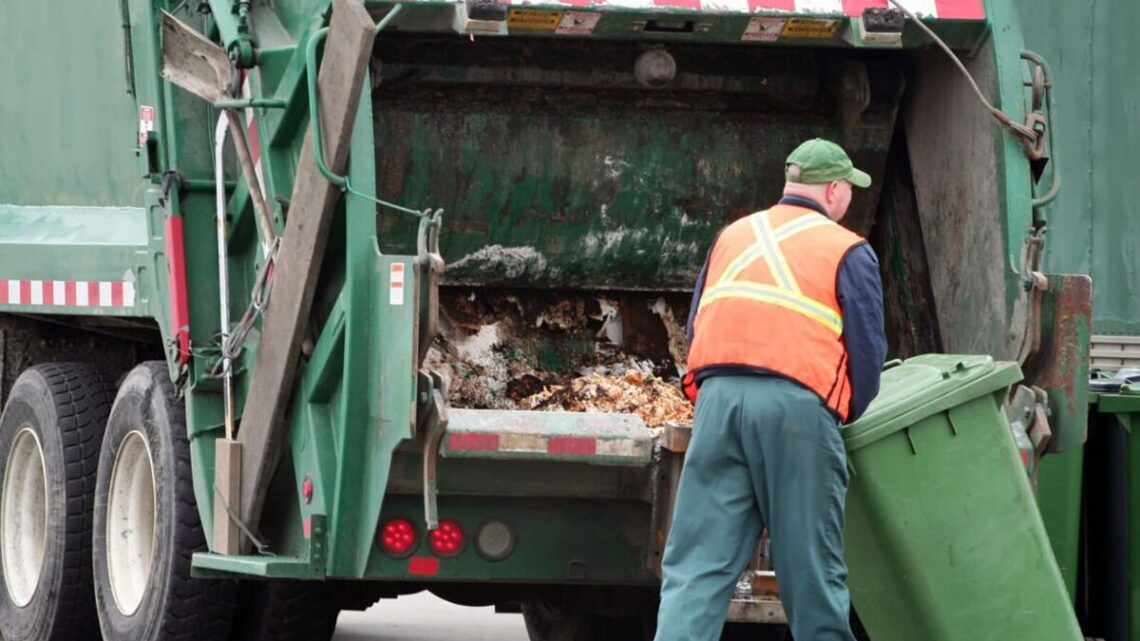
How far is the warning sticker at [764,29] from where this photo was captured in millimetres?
5801

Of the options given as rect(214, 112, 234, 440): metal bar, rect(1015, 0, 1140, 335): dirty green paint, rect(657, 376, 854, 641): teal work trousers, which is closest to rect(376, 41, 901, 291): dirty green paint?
rect(214, 112, 234, 440): metal bar

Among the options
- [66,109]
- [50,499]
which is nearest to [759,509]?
[50,499]

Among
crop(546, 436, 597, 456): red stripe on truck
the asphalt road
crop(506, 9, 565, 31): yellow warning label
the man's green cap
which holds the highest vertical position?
crop(506, 9, 565, 31): yellow warning label

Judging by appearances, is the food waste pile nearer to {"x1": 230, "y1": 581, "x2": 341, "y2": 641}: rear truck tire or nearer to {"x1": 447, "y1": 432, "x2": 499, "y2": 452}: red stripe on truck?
{"x1": 230, "y1": 581, "x2": 341, "y2": 641}: rear truck tire

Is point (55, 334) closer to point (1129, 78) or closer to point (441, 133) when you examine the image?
point (441, 133)

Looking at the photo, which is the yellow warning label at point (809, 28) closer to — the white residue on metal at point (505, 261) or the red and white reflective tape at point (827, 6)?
the red and white reflective tape at point (827, 6)

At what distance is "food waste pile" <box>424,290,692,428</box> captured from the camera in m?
6.39

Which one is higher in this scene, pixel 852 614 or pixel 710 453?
pixel 710 453

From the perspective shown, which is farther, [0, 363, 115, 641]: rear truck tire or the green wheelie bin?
[0, 363, 115, 641]: rear truck tire

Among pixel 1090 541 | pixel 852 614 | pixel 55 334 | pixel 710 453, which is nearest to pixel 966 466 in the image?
pixel 710 453

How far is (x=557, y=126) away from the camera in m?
6.63

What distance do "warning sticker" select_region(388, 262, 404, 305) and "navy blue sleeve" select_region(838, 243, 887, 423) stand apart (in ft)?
3.15

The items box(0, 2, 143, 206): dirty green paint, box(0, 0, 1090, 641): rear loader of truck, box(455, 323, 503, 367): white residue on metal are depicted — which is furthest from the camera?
box(0, 2, 143, 206): dirty green paint

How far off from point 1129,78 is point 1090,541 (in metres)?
3.70
